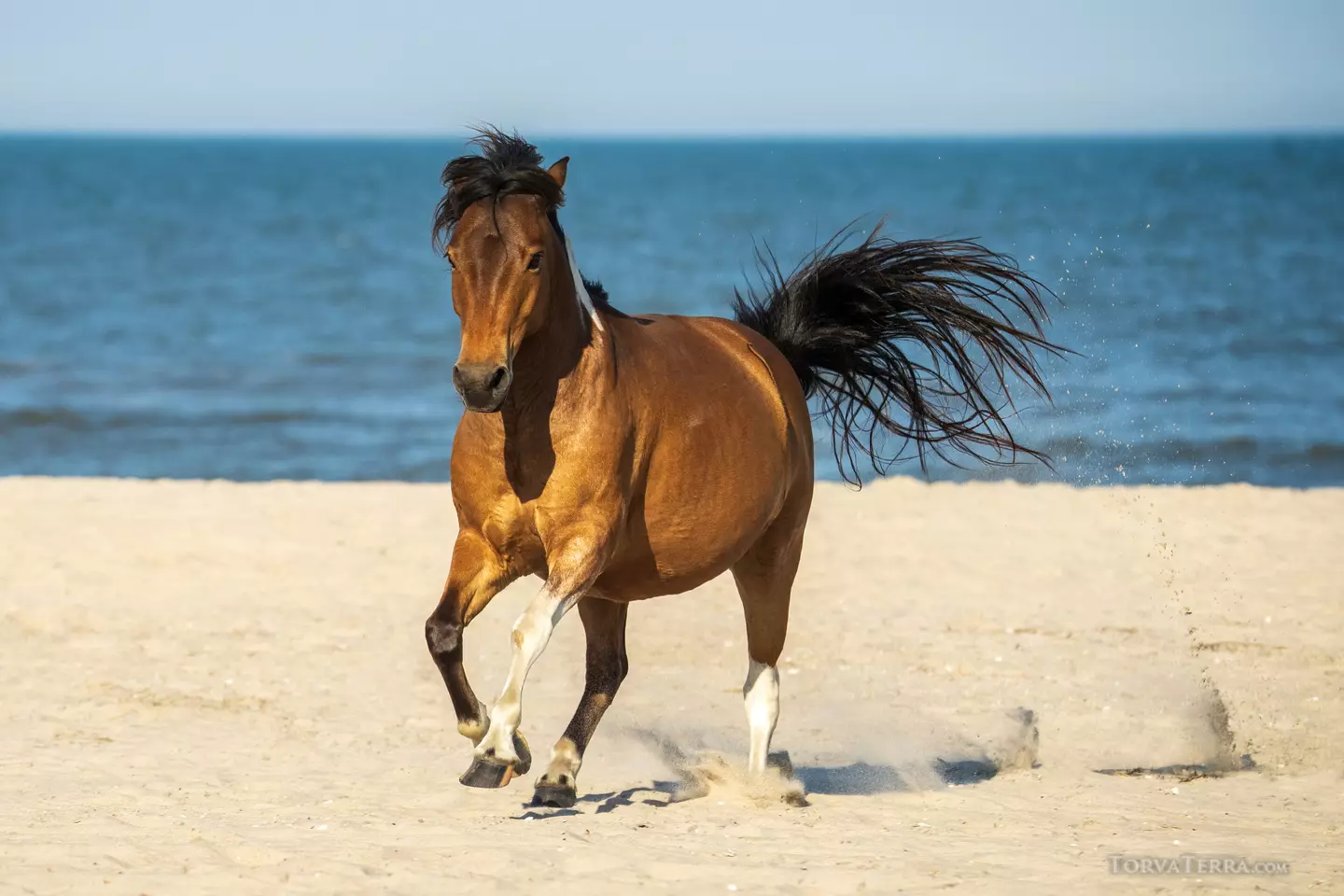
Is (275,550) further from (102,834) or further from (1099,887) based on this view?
(1099,887)

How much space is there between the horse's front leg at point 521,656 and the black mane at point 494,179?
108 centimetres

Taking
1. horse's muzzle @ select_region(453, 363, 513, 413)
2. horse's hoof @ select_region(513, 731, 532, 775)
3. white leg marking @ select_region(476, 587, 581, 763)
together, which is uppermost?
horse's muzzle @ select_region(453, 363, 513, 413)

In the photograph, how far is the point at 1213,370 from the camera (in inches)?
809

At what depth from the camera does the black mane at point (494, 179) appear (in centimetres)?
466

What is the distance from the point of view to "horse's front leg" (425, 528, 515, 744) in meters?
4.77

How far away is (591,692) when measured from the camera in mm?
5648

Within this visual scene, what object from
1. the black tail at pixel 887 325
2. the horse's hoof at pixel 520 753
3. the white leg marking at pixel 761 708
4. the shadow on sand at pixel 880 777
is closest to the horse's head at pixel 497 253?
the horse's hoof at pixel 520 753

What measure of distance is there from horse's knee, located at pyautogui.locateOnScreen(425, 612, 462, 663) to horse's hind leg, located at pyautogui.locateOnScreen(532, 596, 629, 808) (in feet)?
2.38

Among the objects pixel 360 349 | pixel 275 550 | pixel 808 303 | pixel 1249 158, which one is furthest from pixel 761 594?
pixel 1249 158

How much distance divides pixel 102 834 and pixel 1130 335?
21168 millimetres

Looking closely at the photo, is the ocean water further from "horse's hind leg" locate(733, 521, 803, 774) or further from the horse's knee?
the horse's knee

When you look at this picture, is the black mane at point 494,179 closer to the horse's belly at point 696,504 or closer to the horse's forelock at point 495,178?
the horse's forelock at point 495,178

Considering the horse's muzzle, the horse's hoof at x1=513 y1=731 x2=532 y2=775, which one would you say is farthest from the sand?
the horse's muzzle

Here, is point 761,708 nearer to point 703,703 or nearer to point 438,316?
point 703,703
